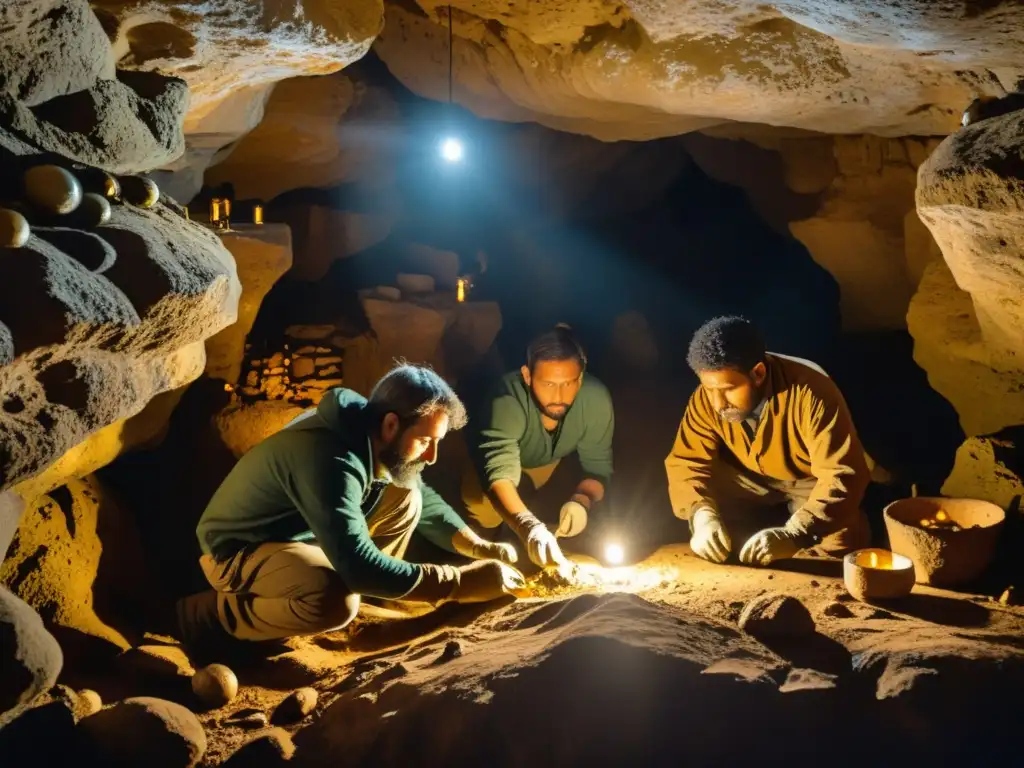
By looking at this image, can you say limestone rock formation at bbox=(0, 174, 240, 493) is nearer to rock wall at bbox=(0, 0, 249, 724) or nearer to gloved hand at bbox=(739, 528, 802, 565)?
rock wall at bbox=(0, 0, 249, 724)

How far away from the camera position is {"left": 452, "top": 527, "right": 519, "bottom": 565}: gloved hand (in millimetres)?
4699

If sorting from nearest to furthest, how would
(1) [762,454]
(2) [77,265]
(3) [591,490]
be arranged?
1. (2) [77,265]
2. (1) [762,454]
3. (3) [591,490]

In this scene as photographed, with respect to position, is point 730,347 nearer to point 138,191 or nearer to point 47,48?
point 138,191

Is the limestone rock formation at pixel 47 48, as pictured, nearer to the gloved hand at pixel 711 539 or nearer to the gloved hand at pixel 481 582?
the gloved hand at pixel 481 582

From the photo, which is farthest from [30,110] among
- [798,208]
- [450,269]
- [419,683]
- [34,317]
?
[798,208]

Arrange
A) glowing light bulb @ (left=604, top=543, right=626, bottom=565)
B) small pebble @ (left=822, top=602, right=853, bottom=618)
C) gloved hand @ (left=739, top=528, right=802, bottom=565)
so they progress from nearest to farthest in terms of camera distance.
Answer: small pebble @ (left=822, top=602, right=853, bottom=618), gloved hand @ (left=739, top=528, right=802, bottom=565), glowing light bulb @ (left=604, top=543, right=626, bottom=565)

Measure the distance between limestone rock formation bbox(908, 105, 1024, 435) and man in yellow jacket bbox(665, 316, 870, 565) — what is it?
1033 mm

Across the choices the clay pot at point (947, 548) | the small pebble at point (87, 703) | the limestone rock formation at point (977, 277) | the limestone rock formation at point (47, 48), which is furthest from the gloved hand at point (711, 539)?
the limestone rock formation at point (47, 48)

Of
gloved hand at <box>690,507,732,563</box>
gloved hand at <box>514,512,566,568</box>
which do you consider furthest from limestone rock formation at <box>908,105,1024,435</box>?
gloved hand at <box>514,512,566,568</box>

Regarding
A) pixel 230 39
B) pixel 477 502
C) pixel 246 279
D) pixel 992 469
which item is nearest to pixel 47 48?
pixel 230 39

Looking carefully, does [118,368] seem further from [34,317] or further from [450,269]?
[450,269]

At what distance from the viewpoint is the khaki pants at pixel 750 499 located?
5.20 m

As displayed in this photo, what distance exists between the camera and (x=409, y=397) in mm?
4055

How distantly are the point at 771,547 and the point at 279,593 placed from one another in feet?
8.65
